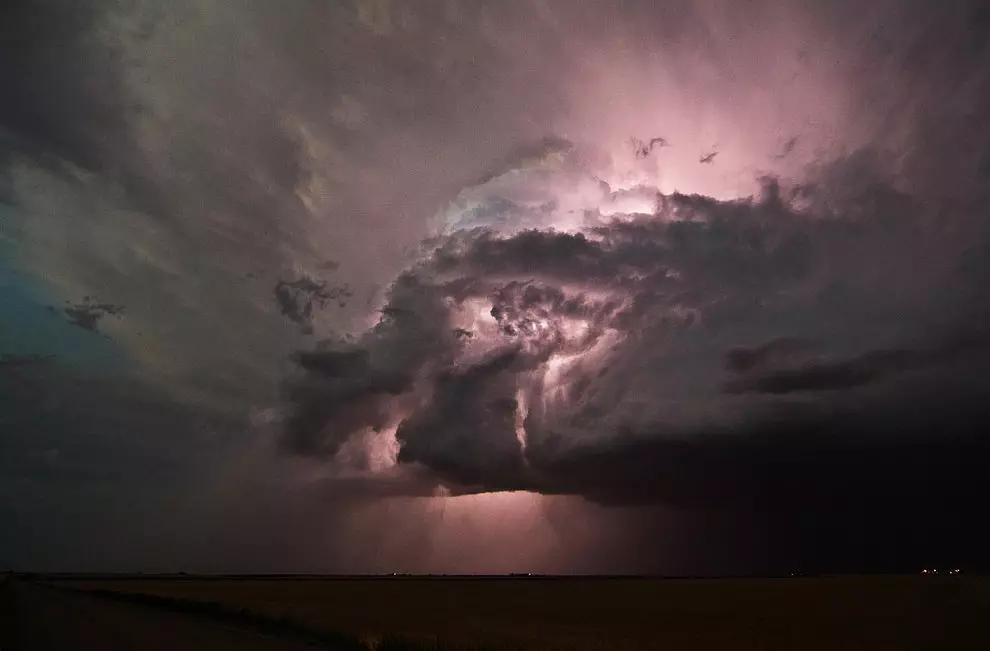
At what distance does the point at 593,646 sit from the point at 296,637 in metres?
21.9

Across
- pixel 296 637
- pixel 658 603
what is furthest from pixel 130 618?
pixel 658 603

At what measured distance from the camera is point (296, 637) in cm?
4741

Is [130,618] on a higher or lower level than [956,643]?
higher

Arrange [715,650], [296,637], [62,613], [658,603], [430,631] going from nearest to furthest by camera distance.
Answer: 1. [715,650]
2. [430,631]
3. [296,637]
4. [62,613]
5. [658,603]

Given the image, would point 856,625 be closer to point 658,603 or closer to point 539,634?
point 539,634

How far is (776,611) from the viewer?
209 feet

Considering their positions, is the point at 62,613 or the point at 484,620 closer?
the point at 484,620

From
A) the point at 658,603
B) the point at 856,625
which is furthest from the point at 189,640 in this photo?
the point at 658,603

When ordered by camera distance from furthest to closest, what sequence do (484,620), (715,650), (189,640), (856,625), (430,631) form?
(484,620), (856,625), (430,631), (189,640), (715,650)

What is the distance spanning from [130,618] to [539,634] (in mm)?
35874

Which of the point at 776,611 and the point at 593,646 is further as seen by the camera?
the point at 776,611

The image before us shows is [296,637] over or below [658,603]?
below

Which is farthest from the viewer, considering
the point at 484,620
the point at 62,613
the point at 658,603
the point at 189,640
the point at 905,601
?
the point at 658,603

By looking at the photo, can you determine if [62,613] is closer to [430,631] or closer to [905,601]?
[430,631]
